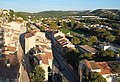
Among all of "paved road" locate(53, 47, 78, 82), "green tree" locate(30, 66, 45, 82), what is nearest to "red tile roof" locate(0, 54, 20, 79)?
"green tree" locate(30, 66, 45, 82)

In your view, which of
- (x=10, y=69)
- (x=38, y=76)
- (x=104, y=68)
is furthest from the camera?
(x=104, y=68)

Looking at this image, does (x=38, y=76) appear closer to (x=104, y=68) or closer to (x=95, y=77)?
(x=95, y=77)

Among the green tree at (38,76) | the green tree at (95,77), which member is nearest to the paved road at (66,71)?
the green tree at (95,77)

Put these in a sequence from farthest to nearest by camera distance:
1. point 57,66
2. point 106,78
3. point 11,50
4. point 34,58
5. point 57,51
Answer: point 57,51 → point 57,66 → point 11,50 → point 34,58 → point 106,78

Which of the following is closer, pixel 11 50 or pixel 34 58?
pixel 34 58

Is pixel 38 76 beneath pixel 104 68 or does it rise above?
above

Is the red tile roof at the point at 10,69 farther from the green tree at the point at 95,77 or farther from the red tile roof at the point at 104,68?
the red tile roof at the point at 104,68

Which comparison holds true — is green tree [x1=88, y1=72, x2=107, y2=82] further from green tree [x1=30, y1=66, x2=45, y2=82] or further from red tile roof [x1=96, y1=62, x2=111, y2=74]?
green tree [x1=30, y1=66, x2=45, y2=82]

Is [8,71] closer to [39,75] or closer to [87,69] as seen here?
[39,75]

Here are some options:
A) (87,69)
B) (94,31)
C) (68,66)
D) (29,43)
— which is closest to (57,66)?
(68,66)

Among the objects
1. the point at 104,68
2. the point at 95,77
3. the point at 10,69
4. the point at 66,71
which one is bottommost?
the point at 66,71

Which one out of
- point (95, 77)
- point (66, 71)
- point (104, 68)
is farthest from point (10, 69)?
point (66, 71)
